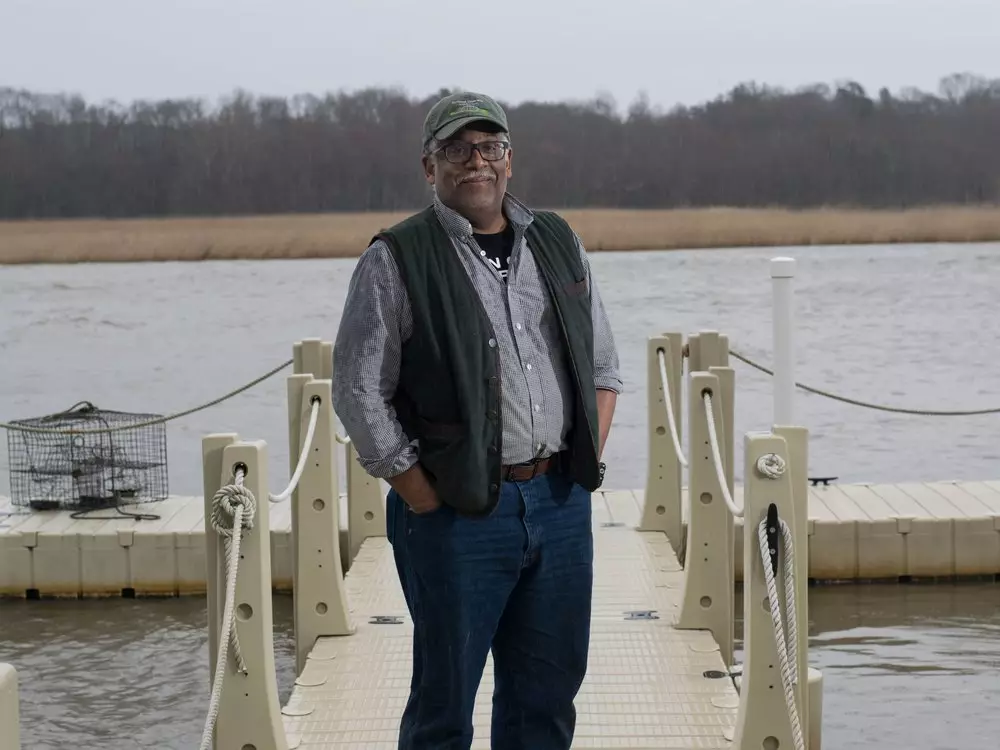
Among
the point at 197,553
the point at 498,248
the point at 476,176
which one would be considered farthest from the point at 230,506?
the point at 197,553

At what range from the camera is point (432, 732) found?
10.0 feet

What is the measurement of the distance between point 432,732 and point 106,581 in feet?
16.7

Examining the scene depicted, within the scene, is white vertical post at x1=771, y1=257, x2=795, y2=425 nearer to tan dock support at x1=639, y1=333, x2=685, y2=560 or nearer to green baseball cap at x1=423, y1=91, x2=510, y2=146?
tan dock support at x1=639, y1=333, x2=685, y2=560

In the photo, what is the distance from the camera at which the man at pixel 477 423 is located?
2.93 meters

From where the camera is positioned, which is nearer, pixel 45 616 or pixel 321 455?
pixel 321 455

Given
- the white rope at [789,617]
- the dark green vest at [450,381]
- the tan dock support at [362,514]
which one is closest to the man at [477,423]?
the dark green vest at [450,381]

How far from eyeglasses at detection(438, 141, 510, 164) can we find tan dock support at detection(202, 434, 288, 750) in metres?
0.99

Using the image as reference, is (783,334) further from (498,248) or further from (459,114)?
(459,114)

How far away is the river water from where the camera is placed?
6.42 metres

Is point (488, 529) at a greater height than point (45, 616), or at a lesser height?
greater

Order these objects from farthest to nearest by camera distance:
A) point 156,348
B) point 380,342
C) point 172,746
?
point 156,348 < point 172,746 < point 380,342

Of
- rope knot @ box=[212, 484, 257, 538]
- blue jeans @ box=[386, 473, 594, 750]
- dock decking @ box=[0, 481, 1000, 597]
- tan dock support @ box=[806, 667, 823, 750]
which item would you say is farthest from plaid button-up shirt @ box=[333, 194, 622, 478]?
dock decking @ box=[0, 481, 1000, 597]

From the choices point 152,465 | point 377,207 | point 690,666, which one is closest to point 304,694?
point 690,666

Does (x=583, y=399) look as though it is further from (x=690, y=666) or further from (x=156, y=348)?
(x=156, y=348)
